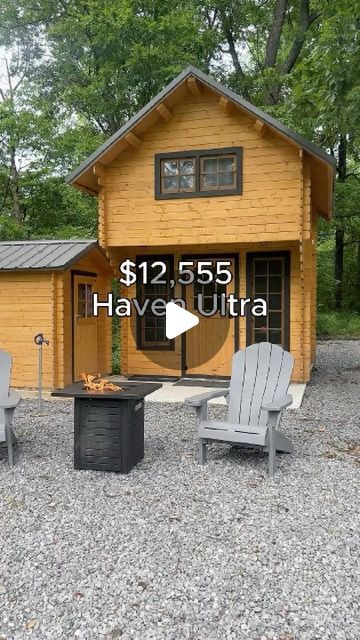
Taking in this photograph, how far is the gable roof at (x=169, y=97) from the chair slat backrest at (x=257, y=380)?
3623 mm

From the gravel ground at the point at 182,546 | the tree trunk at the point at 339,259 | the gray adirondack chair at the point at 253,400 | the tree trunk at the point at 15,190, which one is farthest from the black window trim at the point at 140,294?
the tree trunk at the point at 339,259

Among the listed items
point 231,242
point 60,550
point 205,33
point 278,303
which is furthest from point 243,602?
point 205,33

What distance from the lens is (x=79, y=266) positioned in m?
8.86

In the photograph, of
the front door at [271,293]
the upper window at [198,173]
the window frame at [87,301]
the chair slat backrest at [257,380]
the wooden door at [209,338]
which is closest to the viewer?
the chair slat backrest at [257,380]

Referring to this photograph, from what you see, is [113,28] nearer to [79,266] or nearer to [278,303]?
[79,266]

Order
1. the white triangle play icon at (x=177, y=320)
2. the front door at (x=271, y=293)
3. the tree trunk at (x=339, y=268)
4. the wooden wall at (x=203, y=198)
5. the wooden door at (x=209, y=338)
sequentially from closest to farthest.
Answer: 1. the wooden wall at (x=203, y=198)
2. the front door at (x=271, y=293)
3. the wooden door at (x=209, y=338)
4. the white triangle play icon at (x=177, y=320)
5. the tree trunk at (x=339, y=268)

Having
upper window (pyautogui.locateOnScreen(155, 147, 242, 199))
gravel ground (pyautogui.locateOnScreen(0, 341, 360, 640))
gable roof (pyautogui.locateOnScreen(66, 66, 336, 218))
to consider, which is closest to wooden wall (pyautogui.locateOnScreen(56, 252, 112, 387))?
gable roof (pyautogui.locateOnScreen(66, 66, 336, 218))

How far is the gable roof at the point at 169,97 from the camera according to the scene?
7.44 m

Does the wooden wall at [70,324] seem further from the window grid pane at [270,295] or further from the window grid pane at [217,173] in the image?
the window grid pane at [270,295]

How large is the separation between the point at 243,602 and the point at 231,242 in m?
6.07

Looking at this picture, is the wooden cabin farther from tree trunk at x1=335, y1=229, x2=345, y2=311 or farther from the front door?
tree trunk at x1=335, y1=229, x2=345, y2=311

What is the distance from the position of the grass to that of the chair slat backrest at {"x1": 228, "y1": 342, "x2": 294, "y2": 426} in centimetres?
1281

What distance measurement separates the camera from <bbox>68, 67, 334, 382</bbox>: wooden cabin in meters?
7.87

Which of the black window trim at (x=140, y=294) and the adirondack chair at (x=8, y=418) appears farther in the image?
the black window trim at (x=140, y=294)
